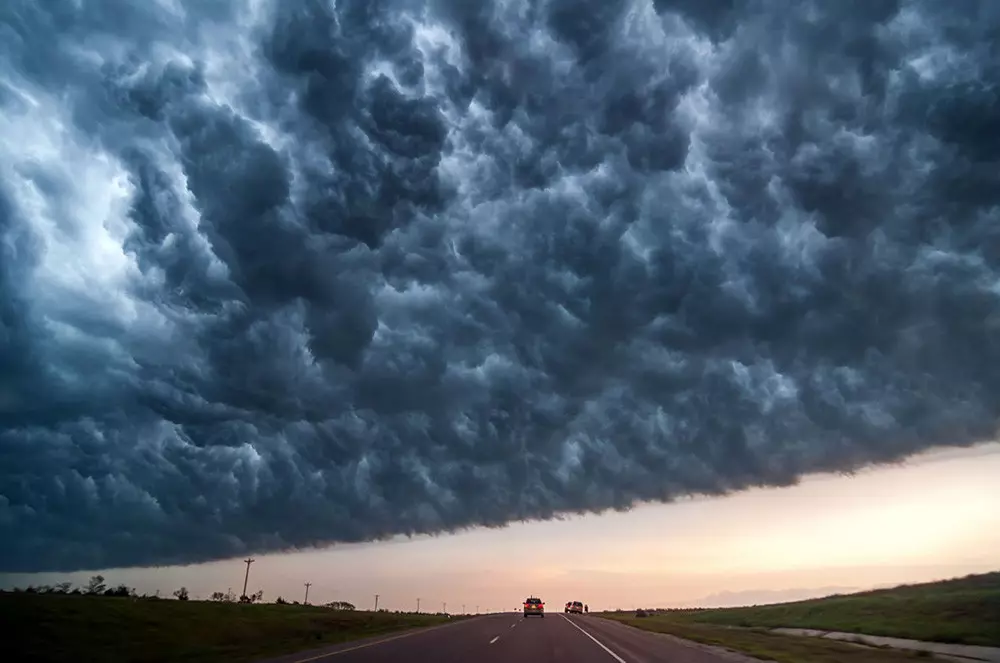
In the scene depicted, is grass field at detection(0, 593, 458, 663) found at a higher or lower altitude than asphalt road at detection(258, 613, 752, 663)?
higher

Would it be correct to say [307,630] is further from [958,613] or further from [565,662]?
[958,613]

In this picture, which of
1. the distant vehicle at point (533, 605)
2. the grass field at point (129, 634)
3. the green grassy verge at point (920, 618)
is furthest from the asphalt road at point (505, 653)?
the distant vehicle at point (533, 605)

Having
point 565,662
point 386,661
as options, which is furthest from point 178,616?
point 565,662

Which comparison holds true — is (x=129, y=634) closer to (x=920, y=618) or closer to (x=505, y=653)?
(x=505, y=653)

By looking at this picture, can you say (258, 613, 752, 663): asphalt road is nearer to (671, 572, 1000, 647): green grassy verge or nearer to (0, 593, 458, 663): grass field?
(0, 593, 458, 663): grass field

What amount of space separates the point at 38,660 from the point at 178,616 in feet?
67.4

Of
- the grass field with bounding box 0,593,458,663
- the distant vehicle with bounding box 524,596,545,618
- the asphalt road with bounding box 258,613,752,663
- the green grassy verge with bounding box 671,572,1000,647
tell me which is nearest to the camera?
the asphalt road with bounding box 258,613,752,663

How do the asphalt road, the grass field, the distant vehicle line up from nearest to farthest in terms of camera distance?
the asphalt road → the grass field → the distant vehicle

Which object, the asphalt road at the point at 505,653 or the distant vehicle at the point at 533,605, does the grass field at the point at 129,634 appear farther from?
the distant vehicle at the point at 533,605

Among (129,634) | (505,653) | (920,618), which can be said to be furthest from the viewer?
(920,618)

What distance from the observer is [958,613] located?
182ft

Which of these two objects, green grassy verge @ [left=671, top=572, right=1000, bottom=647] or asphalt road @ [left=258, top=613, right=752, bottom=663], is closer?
asphalt road @ [left=258, top=613, right=752, bottom=663]

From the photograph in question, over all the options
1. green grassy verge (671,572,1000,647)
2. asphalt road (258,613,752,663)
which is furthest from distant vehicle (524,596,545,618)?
asphalt road (258,613,752,663)

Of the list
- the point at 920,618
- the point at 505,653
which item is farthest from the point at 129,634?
the point at 920,618
